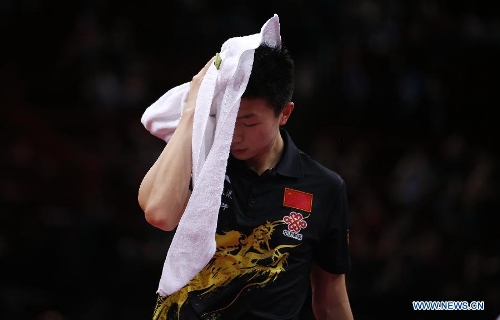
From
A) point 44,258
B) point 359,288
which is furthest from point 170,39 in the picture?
point 359,288

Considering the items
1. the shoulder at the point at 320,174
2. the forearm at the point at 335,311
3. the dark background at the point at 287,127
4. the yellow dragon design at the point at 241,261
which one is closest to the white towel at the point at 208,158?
the yellow dragon design at the point at 241,261

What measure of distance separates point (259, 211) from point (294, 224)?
4.7 inches

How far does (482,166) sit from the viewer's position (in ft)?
25.9

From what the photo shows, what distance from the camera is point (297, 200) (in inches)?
108

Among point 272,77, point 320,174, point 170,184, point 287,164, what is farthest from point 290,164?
point 170,184

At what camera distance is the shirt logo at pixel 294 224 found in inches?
106

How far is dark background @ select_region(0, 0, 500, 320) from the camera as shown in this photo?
6.71 meters

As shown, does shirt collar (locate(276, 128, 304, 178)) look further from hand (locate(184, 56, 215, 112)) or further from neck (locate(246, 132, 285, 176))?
hand (locate(184, 56, 215, 112))

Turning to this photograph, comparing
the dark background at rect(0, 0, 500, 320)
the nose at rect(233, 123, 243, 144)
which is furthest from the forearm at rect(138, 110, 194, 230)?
the dark background at rect(0, 0, 500, 320)

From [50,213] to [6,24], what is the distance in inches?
98.1

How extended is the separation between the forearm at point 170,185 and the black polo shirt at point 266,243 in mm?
228

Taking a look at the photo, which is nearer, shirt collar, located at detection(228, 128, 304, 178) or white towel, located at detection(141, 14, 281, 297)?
white towel, located at detection(141, 14, 281, 297)

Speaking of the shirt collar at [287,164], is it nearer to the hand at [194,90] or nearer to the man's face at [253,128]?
the man's face at [253,128]

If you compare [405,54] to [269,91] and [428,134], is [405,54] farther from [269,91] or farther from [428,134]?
[269,91]
